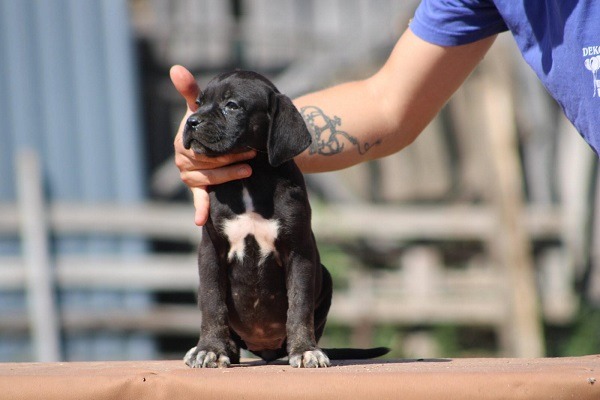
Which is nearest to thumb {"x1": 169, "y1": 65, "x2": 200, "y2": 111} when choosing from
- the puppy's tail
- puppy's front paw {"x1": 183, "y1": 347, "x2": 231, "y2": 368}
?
puppy's front paw {"x1": 183, "y1": 347, "x2": 231, "y2": 368}

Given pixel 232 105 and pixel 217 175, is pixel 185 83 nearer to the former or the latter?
pixel 232 105

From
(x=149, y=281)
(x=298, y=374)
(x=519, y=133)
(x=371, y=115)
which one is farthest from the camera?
(x=519, y=133)

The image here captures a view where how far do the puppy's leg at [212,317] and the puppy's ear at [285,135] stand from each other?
1.20 ft

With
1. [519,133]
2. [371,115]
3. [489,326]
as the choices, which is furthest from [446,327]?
[371,115]

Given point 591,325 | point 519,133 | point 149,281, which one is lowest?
point 591,325

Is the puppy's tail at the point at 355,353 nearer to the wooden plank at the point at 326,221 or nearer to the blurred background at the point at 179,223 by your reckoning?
the blurred background at the point at 179,223

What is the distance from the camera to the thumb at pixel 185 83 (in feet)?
10.8

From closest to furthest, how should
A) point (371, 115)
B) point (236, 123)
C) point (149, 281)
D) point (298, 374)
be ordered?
point (298, 374) < point (236, 123) < point (371, 115) < point (149, 281)

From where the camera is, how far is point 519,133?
9258 mm

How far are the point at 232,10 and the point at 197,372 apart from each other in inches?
298

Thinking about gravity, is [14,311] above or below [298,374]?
below

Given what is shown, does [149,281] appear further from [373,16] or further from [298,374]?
[298,374]

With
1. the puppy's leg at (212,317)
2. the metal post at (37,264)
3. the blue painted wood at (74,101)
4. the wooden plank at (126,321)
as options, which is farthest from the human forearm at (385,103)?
the blue painted wood at (74,101)

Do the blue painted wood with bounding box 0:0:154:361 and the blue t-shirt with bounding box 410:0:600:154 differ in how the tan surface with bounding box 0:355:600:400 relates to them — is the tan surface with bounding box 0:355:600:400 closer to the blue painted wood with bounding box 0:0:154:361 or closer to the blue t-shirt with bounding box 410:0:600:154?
the blue t-shirt with bounding box 410:0:600:154
